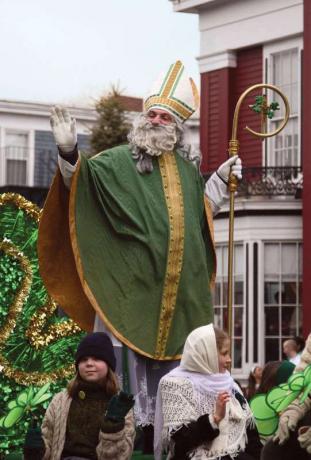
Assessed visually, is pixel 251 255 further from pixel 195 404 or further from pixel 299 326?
pixel 195 404

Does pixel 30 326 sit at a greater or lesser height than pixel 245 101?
lesser

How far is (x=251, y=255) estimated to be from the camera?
1056 inches

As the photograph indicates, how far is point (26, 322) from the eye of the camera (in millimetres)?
10781

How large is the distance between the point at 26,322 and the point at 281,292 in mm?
16410

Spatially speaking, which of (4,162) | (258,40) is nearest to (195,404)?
(258,40)

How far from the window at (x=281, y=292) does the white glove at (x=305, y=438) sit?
58.3 feet

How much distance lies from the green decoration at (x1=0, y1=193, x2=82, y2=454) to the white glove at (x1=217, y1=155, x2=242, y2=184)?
1.19m

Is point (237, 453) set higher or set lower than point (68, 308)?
lower

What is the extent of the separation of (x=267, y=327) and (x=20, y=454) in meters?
16.6

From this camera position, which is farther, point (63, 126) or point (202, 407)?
point (63, 126)

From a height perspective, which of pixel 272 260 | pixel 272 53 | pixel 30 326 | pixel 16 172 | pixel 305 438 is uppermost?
pixel 272 53

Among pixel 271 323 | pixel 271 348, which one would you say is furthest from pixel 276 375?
pixel 271 323

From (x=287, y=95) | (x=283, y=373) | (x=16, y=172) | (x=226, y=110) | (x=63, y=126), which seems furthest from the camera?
(x=16, y=172)

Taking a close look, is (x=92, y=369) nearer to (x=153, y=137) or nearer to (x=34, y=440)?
(x=34, y=440)
